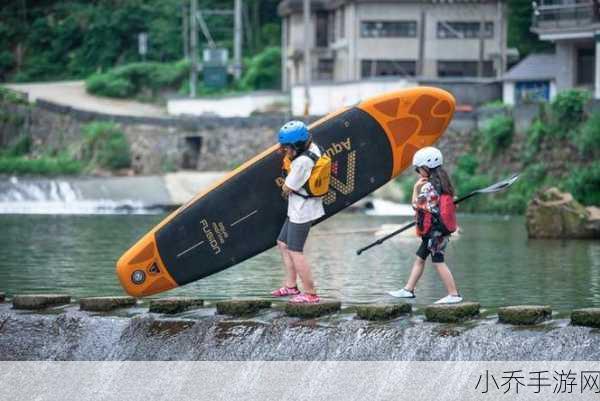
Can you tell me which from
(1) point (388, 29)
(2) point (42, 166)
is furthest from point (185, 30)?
(2) point (42, 166)

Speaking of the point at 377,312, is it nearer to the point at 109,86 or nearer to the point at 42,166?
the point at 42,166

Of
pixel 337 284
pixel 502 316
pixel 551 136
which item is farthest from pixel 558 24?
pixel 502 316

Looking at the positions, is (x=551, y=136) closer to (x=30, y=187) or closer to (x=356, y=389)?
(x=30, y=187)

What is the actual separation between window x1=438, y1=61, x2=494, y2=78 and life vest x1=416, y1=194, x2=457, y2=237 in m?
42.9

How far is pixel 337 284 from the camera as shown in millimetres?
18234

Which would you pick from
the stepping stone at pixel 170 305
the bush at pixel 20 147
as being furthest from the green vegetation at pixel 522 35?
the stepping stone at pixel 170 305

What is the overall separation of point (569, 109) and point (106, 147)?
18.6 m

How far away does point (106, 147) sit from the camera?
170 ft

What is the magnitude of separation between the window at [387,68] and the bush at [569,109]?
60.1 ft

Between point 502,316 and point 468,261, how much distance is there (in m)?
A: 8.87

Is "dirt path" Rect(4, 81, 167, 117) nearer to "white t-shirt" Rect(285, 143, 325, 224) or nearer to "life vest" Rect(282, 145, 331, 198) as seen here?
"white t-shirt" Rect(285, 143, 325, 224)

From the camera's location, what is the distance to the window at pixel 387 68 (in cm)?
5756

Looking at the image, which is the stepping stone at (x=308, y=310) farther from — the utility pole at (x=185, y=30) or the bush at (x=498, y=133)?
the utility pole at (x=185, y=30)

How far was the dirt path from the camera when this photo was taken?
59000 mm
